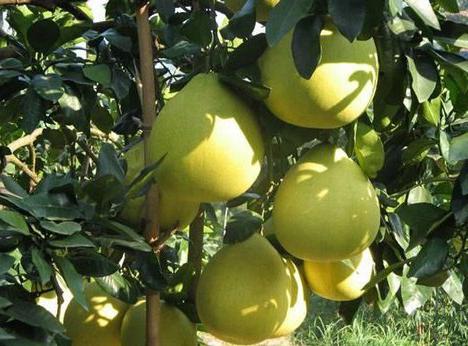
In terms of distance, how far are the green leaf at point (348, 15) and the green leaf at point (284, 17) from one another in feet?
0.07

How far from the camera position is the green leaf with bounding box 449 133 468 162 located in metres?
0.81

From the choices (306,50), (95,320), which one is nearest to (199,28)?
(306,50)

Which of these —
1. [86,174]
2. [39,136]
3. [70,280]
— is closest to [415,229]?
[70,280]

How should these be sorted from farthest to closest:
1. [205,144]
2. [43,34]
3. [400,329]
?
[400,329]
[43,34]
[205,144]

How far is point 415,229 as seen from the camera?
2.88ft

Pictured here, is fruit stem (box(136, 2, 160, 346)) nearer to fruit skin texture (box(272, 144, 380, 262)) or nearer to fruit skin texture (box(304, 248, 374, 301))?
fruit skin texture (box(272, 144, 380, 262))

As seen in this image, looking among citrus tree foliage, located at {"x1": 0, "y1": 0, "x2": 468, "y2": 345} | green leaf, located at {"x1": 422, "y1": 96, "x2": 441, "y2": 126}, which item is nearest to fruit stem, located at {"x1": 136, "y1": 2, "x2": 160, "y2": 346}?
citrus tree foliage, located at {"x1": 0, "y1": 0, "x2": 468, "y2": 345}

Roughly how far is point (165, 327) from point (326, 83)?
37cm

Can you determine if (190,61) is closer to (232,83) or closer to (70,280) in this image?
(232,83)

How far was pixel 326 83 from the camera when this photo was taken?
0.79 m

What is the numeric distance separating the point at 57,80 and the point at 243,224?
0.94 ft

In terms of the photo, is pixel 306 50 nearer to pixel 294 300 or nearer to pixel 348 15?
pixel 348 15

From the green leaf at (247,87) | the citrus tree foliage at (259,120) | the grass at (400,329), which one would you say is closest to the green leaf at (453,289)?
the citrus tree foliage at (259,120)

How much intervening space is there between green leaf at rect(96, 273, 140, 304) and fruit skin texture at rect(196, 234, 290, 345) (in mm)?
100
